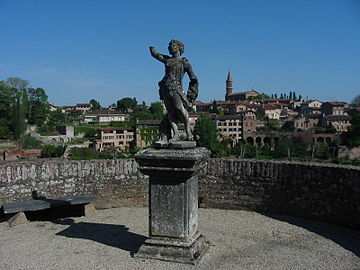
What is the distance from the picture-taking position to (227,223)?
8461 mm

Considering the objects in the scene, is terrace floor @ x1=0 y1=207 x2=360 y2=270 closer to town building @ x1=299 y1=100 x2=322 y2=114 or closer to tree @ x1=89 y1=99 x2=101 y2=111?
town building @ x1=299 y1=100 x2=322 y2=114

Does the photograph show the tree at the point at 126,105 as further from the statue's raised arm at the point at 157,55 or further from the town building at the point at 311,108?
the statue's raised arm at the point at 157,55

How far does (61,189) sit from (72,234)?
7.55 ft

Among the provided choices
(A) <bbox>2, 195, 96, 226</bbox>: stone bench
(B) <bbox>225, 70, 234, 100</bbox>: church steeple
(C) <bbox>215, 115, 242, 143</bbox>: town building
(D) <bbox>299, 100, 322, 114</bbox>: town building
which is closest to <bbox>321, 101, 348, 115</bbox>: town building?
(D) <bbox>299, 100, 322, 114</bbox>: town building

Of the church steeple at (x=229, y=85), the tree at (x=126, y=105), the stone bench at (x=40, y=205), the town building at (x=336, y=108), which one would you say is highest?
the church steeple at (x=229, y=85)

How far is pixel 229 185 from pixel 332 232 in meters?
2.83

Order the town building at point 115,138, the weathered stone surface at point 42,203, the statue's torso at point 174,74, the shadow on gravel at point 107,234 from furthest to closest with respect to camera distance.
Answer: the town building at point 115,138
the weathered stone surface at point 42,203
the shadow on gravel at point 107,234
the statue's torso at point 174,74

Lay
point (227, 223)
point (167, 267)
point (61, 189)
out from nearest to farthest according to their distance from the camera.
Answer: point (167, 267)
point (227, 223)
point (61, 189)

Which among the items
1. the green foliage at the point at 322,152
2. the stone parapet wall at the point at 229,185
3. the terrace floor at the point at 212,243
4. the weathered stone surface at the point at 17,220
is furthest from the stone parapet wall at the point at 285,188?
the green foliage at the point at 322,152

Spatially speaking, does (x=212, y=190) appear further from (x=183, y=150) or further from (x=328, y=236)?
(x=183, y=150)

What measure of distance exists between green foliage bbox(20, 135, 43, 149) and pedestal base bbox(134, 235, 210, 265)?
6537 centimetres

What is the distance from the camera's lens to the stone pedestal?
19.4 feet

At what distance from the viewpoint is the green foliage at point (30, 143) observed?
6701 cm

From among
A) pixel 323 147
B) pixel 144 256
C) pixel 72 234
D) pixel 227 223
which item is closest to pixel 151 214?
pixel 144 256
